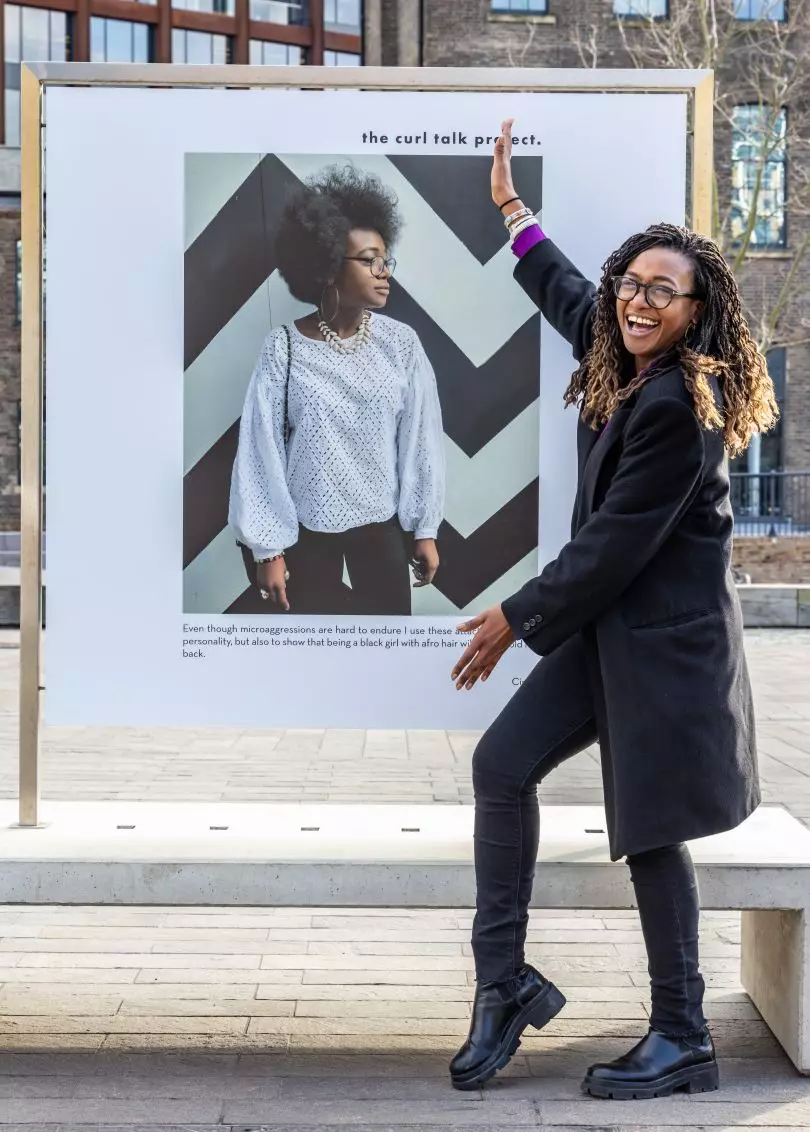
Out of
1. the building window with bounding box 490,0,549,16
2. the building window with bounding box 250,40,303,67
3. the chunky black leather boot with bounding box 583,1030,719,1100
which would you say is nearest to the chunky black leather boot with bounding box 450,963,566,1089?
the chunky black leather boot with bounding box 583,1030,719,1100

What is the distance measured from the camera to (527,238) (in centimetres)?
387

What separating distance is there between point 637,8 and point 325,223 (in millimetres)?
27405

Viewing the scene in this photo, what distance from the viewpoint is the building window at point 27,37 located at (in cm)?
3131

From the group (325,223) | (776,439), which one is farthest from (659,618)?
(776,439)

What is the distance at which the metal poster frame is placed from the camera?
387 centimetres

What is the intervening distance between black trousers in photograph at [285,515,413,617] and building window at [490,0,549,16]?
2841 cm

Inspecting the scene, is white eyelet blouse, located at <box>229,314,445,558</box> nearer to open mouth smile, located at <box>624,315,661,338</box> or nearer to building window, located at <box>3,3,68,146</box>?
open mouth smile, located at <box>624,315,661,338</box>

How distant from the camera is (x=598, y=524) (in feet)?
10.6

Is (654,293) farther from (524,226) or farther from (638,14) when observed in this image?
(638,14)

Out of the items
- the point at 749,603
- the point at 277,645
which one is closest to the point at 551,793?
the point at 277,645

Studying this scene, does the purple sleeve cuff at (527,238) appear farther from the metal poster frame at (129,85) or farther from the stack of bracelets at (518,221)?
the metal poster frame at (129,85)

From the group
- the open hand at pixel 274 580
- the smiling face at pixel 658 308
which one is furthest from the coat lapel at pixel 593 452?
the open hand at pixel 274 580

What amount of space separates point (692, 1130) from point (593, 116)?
2.54 metres

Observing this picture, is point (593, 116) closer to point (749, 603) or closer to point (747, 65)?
point (749, 603)
